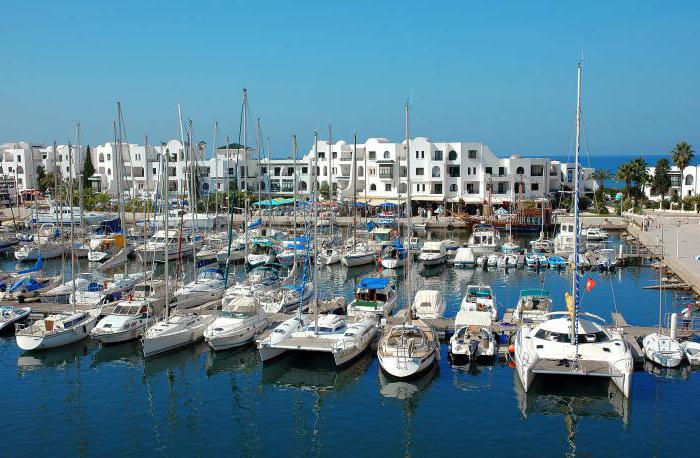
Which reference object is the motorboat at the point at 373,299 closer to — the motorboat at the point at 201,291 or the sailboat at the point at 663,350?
the motorboat at the point at 201,291

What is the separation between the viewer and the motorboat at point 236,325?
34125 mm

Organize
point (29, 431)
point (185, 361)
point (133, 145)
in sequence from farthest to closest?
point (133, 145), point (185, 361), point (29, 431)

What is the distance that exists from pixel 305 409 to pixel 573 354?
433 inches

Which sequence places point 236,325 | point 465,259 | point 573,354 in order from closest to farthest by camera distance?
point 573,354
point 236,325
point 465,259

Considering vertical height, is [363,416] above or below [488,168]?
below

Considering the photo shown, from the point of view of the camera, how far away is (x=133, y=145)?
→ 125 m

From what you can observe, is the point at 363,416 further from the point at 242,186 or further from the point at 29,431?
the point at 242,186

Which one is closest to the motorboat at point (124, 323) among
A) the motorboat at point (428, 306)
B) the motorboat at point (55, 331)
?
the motorboat at point (55, 331)

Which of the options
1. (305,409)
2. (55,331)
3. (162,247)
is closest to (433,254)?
(162,247)

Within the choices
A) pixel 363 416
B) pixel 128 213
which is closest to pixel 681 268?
pixel 363 416

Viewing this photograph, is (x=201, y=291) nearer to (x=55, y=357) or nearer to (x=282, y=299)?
(x=282, y=299)

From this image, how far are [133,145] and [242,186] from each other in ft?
76.8

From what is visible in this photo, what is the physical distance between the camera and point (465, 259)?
60.5 m

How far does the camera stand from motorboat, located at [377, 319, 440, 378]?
2992cm
